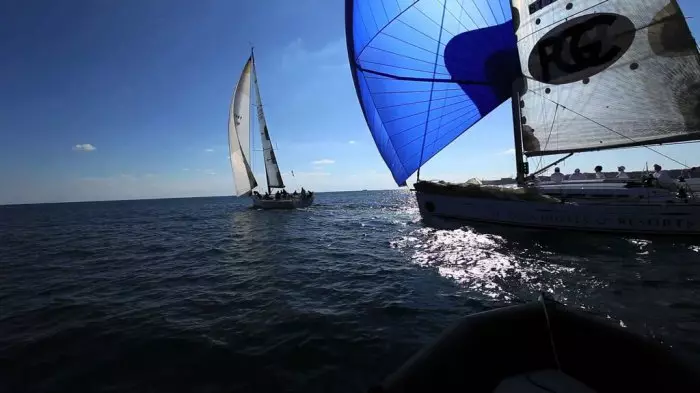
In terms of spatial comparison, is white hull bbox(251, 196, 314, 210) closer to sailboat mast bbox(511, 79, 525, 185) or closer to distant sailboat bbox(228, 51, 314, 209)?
distant sailboat bbox(228, 51, 314, 209)

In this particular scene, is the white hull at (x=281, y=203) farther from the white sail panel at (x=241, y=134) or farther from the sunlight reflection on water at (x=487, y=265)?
the sunlight reflection on water at (x=487, y=265)

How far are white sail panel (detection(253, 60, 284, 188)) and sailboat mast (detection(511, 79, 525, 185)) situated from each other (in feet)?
103

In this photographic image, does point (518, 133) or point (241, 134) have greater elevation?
point (241, 134)

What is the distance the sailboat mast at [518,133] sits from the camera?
14016 mm

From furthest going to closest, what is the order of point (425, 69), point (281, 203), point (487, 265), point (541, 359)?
point (281, 203) < point (425, 69) < point (487, 265) < point (541, 359)

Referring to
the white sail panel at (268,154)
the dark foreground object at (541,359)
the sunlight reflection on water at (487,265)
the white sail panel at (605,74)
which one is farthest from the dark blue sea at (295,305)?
the white sail panel at (268,154)

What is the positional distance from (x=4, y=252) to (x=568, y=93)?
26969mm

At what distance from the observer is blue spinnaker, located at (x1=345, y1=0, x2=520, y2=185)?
43.3ft

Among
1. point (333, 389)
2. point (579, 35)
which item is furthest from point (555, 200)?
point (333, 389)

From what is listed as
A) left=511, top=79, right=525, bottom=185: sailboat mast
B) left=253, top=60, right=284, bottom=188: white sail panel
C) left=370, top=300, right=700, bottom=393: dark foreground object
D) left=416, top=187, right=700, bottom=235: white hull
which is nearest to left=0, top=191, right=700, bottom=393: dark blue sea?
left=416, top=187, right=700, bottom=235: white hull

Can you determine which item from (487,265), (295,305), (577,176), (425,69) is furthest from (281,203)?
(295,305)

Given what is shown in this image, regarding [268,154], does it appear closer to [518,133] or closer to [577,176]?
[518,133]

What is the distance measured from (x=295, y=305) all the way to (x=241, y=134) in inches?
1472

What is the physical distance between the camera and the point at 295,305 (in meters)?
6.43
